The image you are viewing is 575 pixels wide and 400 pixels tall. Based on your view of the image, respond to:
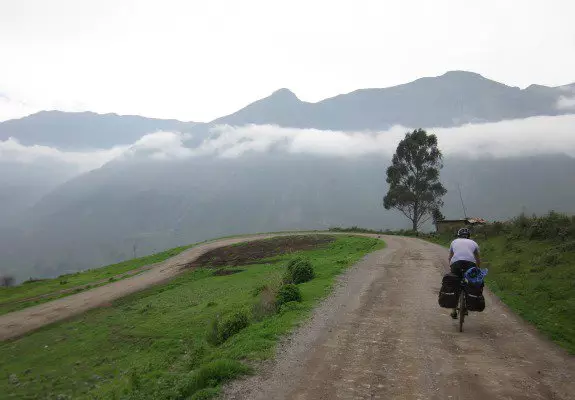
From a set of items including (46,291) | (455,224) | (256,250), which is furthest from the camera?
(455,224)

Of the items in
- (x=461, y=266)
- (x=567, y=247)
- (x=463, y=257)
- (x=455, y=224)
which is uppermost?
(x=463, y=257)

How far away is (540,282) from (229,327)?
13099mm

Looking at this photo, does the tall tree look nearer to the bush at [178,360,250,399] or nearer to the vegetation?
the vegetation

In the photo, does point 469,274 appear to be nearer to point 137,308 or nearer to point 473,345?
point 473,345

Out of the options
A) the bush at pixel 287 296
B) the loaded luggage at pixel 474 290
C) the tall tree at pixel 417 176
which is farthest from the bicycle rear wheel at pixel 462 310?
the tall tree at pixel 417 176

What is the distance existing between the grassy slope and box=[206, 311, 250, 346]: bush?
959 centimetres

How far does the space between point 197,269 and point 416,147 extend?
4359cm

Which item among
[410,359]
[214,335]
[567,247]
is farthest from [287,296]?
[567,247]

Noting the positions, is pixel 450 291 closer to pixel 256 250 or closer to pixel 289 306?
pixel 289 306

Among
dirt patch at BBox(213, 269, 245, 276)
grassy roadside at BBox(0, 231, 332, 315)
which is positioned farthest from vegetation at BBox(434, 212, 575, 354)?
grassy roadside at BBox(0, 231, 332, 315)

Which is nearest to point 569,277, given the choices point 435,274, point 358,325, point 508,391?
point 435,274

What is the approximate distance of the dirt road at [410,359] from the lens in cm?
846

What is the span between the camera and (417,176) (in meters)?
71.1

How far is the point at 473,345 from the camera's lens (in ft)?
36.2
